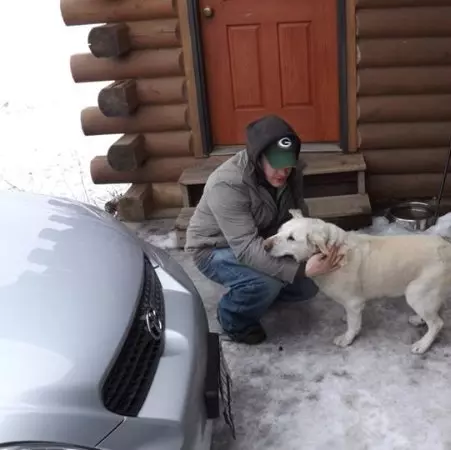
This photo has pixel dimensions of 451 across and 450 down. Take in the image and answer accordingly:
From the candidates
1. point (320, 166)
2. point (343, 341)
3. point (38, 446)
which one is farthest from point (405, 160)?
point (38, 446)

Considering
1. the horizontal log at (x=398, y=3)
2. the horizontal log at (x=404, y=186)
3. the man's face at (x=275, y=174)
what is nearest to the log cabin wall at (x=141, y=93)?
the horizontal log at (x=398, y=3)

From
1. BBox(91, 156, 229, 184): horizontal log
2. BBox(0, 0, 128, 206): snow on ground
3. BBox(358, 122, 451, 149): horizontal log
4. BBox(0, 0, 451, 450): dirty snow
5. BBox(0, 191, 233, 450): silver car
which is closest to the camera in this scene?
BBox(0, 191, 233, 450): silver car

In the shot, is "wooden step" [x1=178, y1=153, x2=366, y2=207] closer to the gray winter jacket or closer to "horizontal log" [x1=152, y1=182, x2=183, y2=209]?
"horizontal log" [x1=152, y1=182, x2=183, y2=209]

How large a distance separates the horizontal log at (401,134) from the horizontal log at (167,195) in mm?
1647

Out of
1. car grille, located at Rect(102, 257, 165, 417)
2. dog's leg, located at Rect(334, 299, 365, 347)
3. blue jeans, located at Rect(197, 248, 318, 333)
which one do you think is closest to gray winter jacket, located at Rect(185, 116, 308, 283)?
blue jeans, located at Rect(197, 248, 318, 333)

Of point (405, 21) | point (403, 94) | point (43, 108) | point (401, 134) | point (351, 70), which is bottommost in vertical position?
point (43, 108)

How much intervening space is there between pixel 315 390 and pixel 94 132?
11.3 feet

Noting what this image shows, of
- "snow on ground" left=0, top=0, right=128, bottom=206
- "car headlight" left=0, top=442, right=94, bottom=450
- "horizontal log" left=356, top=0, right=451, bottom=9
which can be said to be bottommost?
"snow on ground" left=0, top=0, right=128, bottom=206

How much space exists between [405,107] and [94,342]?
4132 mm

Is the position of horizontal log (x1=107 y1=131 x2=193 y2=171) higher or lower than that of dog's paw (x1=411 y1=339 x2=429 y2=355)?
higher

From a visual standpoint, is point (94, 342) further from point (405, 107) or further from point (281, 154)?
point (405, 107)

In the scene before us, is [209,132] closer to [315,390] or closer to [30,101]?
[315,390]

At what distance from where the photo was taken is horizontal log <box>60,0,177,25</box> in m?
5.52

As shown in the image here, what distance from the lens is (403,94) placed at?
5594mm
